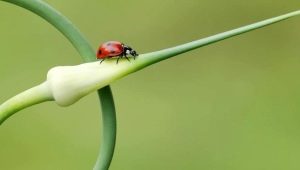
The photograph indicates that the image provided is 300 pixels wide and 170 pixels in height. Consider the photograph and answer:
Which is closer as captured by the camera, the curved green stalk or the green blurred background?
the curved green stalk

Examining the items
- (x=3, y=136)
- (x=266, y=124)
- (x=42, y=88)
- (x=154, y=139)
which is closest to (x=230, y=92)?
(x=266, y=124)

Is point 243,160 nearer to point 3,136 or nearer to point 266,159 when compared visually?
point 266,159

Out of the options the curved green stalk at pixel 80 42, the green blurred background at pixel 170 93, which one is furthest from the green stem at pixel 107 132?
the green blurred background at pixel 170 93

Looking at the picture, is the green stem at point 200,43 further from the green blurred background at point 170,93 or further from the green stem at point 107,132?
the green blurred background at point 170,93

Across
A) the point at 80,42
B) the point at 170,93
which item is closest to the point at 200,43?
the point at 80,42

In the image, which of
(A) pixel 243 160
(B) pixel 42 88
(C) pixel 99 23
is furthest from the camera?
(C) pixel 99 23

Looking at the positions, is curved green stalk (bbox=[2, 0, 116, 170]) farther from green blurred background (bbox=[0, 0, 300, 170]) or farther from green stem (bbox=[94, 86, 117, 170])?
green blurred background (bbox=[0, 0, 300, 170])

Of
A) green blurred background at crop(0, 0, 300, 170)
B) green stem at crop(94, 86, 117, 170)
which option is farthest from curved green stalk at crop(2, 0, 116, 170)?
green blurred background at crop(0, 0, 300, 170)
